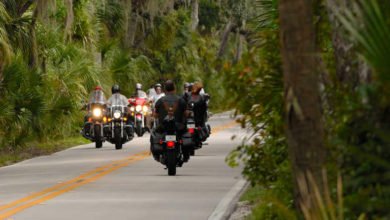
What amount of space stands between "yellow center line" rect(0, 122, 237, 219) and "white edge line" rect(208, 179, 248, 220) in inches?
101

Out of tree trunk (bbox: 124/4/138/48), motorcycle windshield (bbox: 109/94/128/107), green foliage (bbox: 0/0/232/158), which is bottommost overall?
motorcycle windshield (bbox: 109/94/128/107)

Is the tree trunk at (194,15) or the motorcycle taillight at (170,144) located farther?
the tree trunk at (194,15)

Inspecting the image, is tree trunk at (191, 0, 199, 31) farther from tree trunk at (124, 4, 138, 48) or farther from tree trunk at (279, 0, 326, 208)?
tree trunk at (279, 0, 326, 208)

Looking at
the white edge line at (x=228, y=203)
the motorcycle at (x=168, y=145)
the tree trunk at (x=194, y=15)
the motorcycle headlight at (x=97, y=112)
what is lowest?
the white edge line at (x=228, y=203)

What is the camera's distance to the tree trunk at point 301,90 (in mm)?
9391

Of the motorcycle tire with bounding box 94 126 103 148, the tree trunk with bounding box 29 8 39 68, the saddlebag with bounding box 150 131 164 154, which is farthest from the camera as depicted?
the motorcycle tire with bounding box 94 126 103 148

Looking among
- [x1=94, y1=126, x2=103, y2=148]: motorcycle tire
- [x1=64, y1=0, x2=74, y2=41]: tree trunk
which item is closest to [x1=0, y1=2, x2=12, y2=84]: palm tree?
[x1=94, y1=126, x2=103, y2=148]: motorcycle tire

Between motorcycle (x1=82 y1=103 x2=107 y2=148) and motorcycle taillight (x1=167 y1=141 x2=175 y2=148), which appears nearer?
motorcycle taillight (x1=167 y1=141 x2=175 y2=148)

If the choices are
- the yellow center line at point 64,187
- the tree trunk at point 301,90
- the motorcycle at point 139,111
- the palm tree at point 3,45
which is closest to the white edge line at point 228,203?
the yellow center line at point 64,187

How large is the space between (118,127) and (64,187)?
1279 cm

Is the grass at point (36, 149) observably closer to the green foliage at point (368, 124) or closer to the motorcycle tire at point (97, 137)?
the motorcycle tire at point (97, 137)

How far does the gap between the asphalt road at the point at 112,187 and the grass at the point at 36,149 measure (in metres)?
0.63

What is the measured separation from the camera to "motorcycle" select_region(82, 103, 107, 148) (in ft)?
113

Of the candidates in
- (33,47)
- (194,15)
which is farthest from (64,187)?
(194,15)
